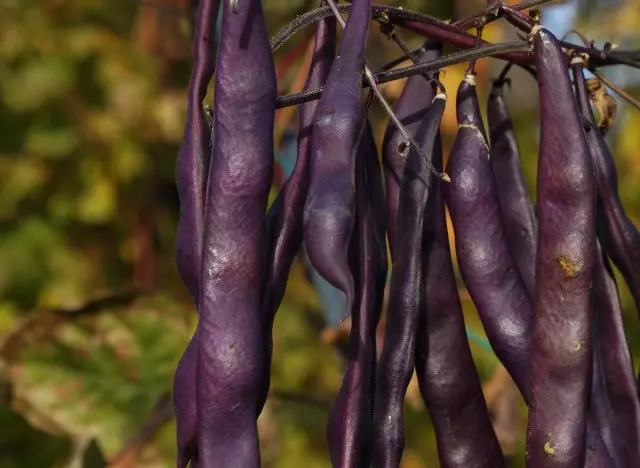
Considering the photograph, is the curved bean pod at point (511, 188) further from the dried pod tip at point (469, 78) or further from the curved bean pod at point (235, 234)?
the curved bean pod at point (235, 234)

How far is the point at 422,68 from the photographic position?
58 cm

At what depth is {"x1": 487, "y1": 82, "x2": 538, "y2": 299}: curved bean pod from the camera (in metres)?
0.70

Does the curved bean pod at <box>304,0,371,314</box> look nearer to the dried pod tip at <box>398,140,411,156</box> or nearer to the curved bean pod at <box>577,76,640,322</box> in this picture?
the dried pod tip at <box>398,140,411,156</box>

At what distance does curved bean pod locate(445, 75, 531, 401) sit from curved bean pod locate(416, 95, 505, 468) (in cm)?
1

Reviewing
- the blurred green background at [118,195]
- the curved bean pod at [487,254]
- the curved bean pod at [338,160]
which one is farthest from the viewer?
the blurred green background at [118,195]

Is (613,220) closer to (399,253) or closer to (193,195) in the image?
(399,253)

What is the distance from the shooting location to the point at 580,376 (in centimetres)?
59

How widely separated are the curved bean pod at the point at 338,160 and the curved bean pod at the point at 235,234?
4 cm

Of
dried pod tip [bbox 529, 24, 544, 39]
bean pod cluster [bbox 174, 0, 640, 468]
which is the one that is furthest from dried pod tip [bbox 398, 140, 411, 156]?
dried pod tip [bbox 529, 24, 544, 39]

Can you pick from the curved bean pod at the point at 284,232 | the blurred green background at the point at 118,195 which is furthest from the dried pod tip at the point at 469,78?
the blurred green background at the point at 118,195

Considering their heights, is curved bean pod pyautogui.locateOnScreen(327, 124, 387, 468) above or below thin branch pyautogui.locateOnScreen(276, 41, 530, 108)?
below

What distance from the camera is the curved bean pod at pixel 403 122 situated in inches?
25.8

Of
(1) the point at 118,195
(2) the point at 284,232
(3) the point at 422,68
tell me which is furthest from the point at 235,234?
(1) the point at 118,195

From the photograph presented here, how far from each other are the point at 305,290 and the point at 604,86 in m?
1.12
